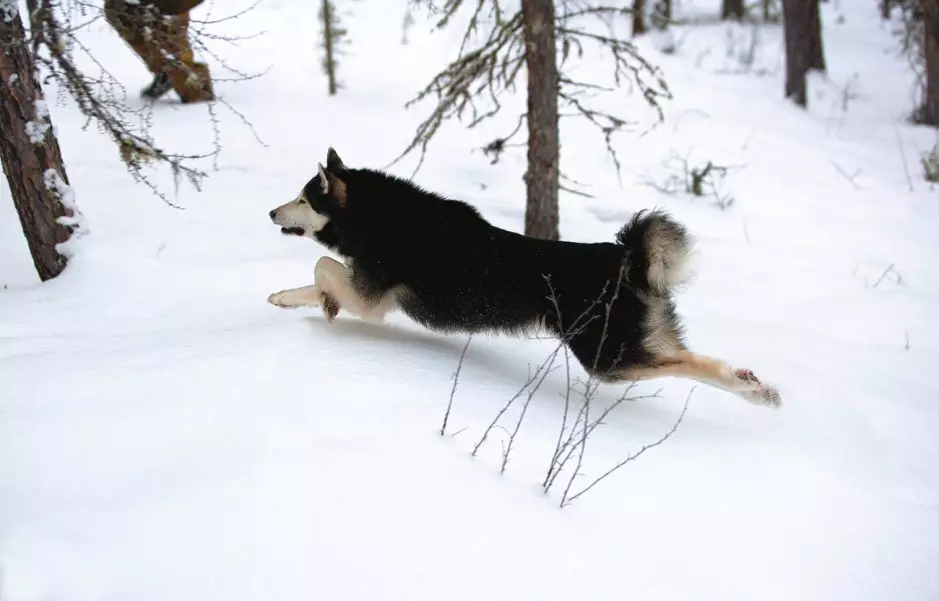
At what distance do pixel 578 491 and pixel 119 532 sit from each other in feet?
6.19

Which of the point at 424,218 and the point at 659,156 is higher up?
the point at 424,218

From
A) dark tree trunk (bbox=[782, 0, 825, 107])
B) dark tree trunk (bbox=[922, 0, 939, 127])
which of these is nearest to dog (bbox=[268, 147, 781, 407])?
dark tree trunk (bbox=[922, 0, 939, 127])

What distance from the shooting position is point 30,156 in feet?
16.5

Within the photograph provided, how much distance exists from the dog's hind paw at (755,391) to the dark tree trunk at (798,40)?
10663 mm

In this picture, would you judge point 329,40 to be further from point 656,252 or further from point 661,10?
point 661,10

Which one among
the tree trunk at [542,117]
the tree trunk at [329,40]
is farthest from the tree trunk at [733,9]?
the tree trunk at [542,117]

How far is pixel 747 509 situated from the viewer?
3566 millimetres

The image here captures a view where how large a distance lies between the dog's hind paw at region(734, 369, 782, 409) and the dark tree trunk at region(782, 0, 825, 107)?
10.7 metres

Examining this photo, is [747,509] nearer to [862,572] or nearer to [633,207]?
[862,572]

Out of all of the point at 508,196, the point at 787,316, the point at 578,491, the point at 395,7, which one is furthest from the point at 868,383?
the point at 395,7

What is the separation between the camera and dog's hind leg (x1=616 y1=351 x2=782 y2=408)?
4.46m

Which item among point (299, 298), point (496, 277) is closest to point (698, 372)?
point (496, 277)

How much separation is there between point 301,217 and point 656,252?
236cm

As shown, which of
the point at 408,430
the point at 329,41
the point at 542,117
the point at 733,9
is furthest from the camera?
the point at 733,9
